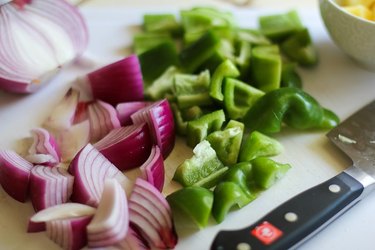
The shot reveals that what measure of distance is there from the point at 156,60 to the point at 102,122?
0.32 m

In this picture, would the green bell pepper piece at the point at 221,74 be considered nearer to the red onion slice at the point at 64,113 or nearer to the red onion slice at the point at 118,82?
the red onion slice at the point at 118,82

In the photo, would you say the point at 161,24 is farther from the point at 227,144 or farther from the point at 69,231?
the point at 69,231

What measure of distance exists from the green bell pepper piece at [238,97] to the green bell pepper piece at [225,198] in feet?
0.95

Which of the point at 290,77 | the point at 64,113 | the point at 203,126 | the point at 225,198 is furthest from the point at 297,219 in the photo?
the point at 64,113

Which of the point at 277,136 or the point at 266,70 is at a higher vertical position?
the point at 266,70

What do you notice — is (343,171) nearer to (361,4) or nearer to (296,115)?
(296,115)

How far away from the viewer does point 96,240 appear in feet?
3.48

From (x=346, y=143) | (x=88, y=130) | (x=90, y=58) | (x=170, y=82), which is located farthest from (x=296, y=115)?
(x=90, y=58)

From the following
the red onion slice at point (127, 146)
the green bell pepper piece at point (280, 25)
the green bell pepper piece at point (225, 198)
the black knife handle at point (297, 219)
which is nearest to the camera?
the black knife handle at point (297, 219)

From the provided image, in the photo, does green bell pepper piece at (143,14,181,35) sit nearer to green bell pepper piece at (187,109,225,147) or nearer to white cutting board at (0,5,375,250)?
white cutting board at (0,5,375,250)

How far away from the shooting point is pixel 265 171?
1.23 m

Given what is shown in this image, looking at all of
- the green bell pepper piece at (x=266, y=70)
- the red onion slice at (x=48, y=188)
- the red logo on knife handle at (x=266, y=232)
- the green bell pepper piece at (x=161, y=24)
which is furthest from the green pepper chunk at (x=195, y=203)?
the green bell pepper piece at (x=161, y=24)

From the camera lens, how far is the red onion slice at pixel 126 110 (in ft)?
4.61

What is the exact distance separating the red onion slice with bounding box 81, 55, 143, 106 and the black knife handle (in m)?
0.58
